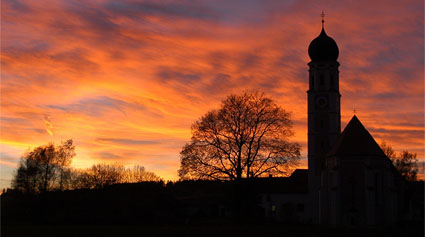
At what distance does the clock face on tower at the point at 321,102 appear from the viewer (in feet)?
230

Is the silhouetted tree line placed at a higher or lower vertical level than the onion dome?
lower

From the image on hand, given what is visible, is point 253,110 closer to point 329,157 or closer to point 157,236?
point 329,157

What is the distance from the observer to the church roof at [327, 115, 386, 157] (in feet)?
196

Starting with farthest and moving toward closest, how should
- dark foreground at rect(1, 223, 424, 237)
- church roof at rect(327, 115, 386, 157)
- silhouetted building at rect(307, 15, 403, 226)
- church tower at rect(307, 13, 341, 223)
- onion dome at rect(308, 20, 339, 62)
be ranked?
onion dome at rect(308, 20, 339, 62) < church tower at rect(307, 13, 341, 223) < church roof at rect(327, 115, 386, 157) < silhouetted building at rect(307, 15, 403, 226) < dark foreground at rect(1, 223, 424, 237)

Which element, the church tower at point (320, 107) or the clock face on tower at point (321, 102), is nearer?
the church tower at point (320, 107)

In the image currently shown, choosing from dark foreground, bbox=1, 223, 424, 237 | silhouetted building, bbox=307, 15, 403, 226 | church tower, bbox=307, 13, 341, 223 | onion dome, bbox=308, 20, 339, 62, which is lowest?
dark foreground, bbox=1, 223, 424, 237

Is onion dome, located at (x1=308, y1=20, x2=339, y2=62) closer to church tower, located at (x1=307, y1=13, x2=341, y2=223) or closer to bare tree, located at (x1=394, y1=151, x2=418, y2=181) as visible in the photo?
church tower, located at (x1=307, y1=13, x2=341, y2=223)

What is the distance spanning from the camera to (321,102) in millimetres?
70500

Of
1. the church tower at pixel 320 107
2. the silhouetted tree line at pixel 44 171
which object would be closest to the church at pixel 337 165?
the church tower at pixel 320 107

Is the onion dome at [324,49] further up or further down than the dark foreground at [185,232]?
further up

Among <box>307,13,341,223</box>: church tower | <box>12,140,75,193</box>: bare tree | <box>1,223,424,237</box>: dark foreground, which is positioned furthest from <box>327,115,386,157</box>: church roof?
<box>12,140,75,193</box>: bare tree

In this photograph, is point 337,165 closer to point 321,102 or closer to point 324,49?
point 321,102

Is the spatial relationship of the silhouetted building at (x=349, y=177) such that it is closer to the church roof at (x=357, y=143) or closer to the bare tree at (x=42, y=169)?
the church roof at (x=357, y=143)

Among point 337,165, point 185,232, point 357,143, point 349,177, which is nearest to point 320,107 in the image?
point 357,143
